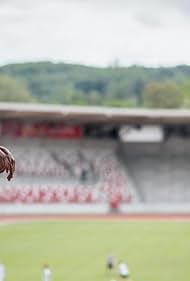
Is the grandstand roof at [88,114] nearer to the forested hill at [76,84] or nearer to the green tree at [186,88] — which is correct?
the forested hill at [76,84]

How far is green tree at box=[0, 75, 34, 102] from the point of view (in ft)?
287

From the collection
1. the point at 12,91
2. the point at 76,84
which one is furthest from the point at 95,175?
the point at 76,84

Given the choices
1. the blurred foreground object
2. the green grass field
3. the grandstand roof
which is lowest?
the green grass field

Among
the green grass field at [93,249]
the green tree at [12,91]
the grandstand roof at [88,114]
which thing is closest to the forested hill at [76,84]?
the green tree at [12,91]

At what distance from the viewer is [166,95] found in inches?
3159

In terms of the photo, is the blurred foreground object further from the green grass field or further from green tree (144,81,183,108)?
green tree (144,81,183,108)

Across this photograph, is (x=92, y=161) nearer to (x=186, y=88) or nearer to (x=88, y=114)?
(x=88, y=114)

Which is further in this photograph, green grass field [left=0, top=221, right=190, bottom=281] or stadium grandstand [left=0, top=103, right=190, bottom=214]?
stadium grandstand [left=0, top=103, right=190, bottom=214]

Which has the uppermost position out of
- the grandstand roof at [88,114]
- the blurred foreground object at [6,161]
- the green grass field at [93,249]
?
the blurred foreground object at [6,161]

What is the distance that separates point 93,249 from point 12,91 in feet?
231

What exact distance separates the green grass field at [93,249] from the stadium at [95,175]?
2.5 inches

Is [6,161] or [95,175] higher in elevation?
[6,161]

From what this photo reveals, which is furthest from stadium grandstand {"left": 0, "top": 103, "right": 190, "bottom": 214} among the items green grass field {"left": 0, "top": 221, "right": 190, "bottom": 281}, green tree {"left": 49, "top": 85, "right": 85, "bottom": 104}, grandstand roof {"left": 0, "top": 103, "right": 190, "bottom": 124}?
green tree {"left": 49, "top": 85, "right": 85, "bottom": 104}

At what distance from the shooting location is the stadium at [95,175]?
2339 cm
